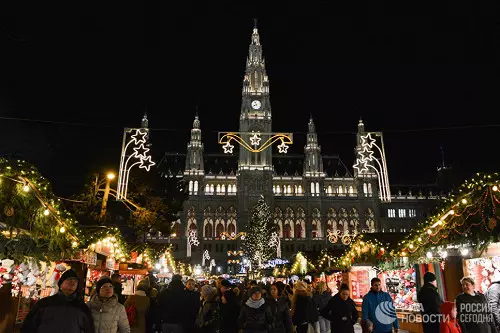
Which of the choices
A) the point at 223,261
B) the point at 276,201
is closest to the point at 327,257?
the point at 223,261

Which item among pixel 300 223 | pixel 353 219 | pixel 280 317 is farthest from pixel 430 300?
pixel 353 219

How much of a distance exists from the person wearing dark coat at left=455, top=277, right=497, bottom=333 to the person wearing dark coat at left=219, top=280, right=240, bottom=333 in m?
3.18

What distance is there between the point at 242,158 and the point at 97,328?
192 feet

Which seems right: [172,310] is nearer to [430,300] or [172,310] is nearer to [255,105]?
[430,300]

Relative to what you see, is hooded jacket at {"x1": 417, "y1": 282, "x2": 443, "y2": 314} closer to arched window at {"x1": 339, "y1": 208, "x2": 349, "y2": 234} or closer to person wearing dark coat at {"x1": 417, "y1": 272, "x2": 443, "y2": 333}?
person wearing dark coat at {"x1": 417, "y1": 272, "x2": 443, "y2": 333}

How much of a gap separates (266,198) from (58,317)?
57.8 m

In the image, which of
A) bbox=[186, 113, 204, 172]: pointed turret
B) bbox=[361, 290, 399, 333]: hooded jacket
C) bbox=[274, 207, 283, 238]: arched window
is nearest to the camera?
bbox=[361, 290, 399, 333]: hooded jacket

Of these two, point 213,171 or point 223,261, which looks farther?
point 213,171

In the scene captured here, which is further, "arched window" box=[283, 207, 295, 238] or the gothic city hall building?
"arched window" box=[283, 207, 295, 238]

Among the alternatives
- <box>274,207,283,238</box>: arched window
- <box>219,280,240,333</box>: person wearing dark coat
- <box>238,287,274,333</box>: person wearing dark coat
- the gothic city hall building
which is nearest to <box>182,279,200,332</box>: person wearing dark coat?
<box>219,280,240,333</box>: person wearing dark coat

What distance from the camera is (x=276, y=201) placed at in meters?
64.1

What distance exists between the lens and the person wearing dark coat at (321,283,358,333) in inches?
234

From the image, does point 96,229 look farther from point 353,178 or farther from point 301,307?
point 353,178

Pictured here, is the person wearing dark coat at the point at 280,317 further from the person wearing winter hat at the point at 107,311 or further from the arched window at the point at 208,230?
the arched window at the point at 208,230
